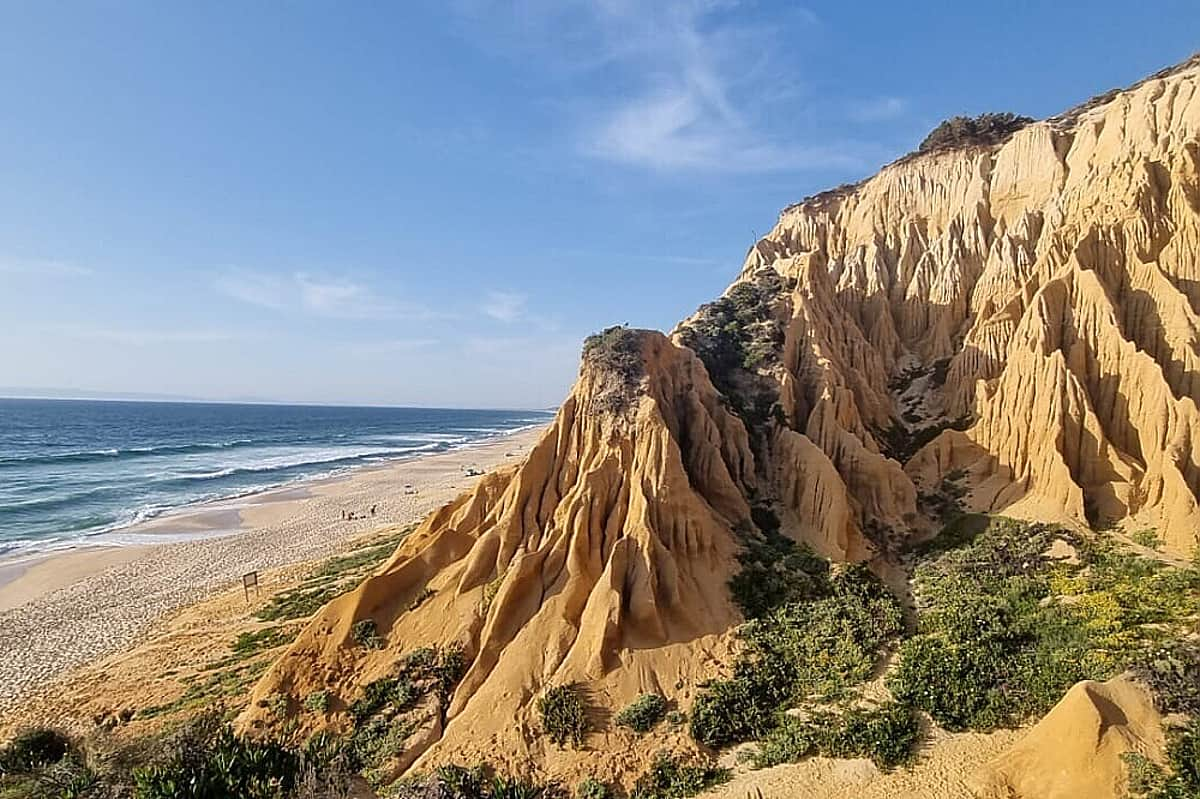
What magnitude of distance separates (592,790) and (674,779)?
1.72 metres

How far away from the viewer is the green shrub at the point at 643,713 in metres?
14.3

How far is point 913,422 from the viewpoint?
2723cm

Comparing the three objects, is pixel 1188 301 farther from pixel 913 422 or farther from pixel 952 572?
pixel 952 572

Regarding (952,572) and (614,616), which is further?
(952,572)

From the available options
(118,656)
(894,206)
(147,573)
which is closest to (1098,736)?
(118,656)

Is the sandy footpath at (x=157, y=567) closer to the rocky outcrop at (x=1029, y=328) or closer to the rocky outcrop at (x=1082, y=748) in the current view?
the rocky outcrop at (x=1029, y=328)

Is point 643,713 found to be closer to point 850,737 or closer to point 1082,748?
point 850,737

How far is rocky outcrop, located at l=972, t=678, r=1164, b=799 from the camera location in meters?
11.2

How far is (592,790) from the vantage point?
12836 millimetres

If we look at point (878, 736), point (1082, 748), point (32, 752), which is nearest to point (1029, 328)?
point (1082, 748)

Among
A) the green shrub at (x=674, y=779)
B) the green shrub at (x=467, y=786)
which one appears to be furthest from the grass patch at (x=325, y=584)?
the green shrub at (x=674, y=779)

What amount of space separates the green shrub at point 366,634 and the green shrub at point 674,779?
318 inches

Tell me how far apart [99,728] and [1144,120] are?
4572cm

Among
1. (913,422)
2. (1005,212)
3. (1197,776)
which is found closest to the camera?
(1197,776)
